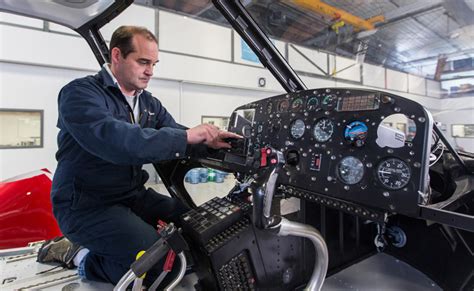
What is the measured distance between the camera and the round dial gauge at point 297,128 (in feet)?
3.95

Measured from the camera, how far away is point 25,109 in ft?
13.5

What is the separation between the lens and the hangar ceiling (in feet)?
4.73

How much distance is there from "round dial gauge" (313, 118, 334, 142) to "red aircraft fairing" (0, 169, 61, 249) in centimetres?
169

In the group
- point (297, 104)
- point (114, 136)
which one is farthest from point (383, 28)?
point (114, 136)

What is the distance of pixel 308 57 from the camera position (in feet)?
6.00

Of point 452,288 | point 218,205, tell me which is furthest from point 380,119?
point 452,288

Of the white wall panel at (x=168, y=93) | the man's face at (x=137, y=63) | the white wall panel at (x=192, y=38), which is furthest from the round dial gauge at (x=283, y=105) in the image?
the white wall panel at (x=168, y=93)

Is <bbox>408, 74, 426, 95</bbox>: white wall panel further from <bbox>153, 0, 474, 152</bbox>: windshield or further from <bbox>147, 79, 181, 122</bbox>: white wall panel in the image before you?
<bbox>147, 79, 181, 122</bbox>: white wall panel

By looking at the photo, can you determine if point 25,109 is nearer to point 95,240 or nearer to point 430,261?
point 95,240

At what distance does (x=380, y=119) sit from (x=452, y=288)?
107 centimetres

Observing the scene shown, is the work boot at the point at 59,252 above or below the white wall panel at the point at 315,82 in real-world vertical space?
below

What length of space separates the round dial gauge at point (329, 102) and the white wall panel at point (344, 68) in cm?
76

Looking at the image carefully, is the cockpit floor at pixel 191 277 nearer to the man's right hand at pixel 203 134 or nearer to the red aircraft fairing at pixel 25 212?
the red aircraft fairing at pixel 25 212

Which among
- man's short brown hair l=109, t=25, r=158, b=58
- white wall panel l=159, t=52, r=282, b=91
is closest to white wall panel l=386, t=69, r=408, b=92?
man's short brown hair l=109, t=25, r=158, b=58
